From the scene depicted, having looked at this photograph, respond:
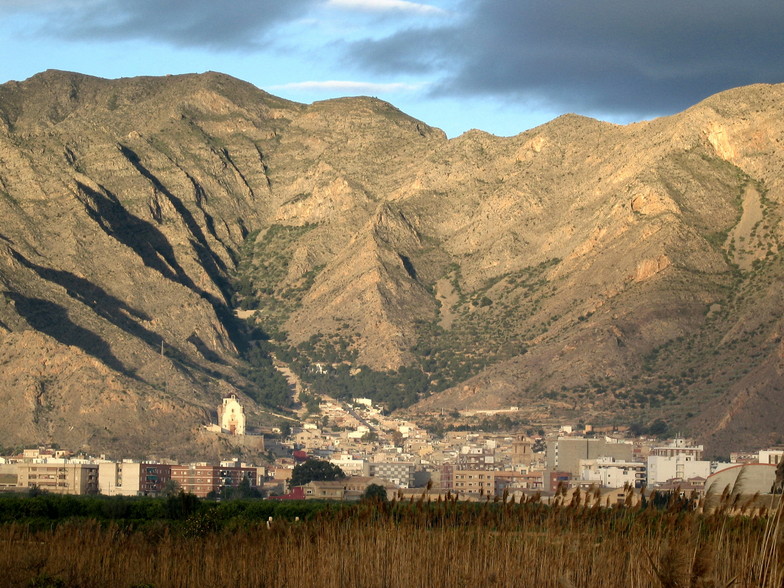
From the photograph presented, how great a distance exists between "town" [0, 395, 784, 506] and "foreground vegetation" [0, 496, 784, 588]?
197 ft

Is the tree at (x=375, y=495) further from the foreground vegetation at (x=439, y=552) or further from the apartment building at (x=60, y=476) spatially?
the apartment building at (x=60, y=476)

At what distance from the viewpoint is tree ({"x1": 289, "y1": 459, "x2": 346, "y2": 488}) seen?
13075 cm

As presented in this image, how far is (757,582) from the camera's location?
2577cm

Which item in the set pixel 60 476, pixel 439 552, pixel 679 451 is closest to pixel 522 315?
pixel 679 451

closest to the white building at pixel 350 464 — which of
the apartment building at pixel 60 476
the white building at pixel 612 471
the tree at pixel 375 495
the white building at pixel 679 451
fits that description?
the white building at pixel 612 471

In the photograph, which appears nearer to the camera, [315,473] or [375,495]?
[375,495]

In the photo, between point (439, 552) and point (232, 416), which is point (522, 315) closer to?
point (232, 416)

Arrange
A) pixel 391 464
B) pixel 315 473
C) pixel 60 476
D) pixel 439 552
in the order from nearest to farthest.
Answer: pixel 439 552 < pixel 60 476 < pixel 315 473 < pixel 391 464

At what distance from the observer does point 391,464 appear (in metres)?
142

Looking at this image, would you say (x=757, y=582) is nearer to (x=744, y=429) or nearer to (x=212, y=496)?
(x=212, y=496)

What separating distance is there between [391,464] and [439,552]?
10962cm

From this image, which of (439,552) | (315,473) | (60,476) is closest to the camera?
(439,552)

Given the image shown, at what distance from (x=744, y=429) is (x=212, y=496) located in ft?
146

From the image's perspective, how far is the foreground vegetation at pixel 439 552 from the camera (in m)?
27.6
